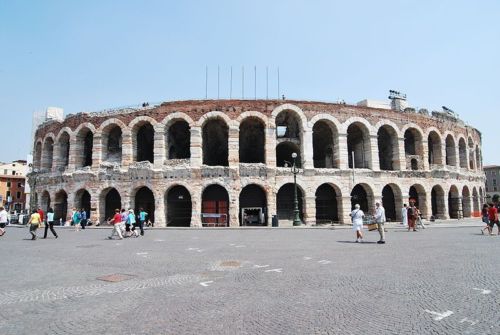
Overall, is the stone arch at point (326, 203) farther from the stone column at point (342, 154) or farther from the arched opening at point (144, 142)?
the arched opening at point (144, 142)

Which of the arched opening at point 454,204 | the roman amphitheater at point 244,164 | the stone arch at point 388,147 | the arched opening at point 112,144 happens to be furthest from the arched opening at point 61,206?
the arched opening at point 454,204

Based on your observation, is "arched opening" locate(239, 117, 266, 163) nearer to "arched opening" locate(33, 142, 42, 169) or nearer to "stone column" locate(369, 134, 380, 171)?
"stone column" locate(369, 134, 380, 171)

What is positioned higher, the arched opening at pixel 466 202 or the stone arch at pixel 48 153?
the stone arch at pixel 48 153

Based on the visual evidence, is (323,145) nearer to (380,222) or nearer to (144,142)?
(144,142)

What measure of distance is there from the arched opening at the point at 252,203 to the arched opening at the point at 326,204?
5.05m

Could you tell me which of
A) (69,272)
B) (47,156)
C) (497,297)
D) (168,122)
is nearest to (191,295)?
(69,272)

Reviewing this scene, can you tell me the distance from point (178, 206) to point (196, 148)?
17.9ft

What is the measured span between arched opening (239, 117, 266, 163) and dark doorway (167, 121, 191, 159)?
17.2 feet

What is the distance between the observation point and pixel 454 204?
3156cm

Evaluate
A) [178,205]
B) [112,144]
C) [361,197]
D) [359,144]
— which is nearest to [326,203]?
[361,197]

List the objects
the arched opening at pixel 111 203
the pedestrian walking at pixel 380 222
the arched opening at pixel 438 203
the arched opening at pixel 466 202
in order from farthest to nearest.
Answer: the arched opening at pixel 466 202 → the arched opening at pixel 438 203 → the arched opening at pixel 111 203 → the pedestrian walking at pixel 380 222

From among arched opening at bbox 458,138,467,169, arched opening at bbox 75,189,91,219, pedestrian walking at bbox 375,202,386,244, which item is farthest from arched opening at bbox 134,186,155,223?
arched opening at bbox 458,138,467,169

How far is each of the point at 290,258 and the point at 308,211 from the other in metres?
15.9

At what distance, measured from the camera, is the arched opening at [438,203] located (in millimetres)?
29594
